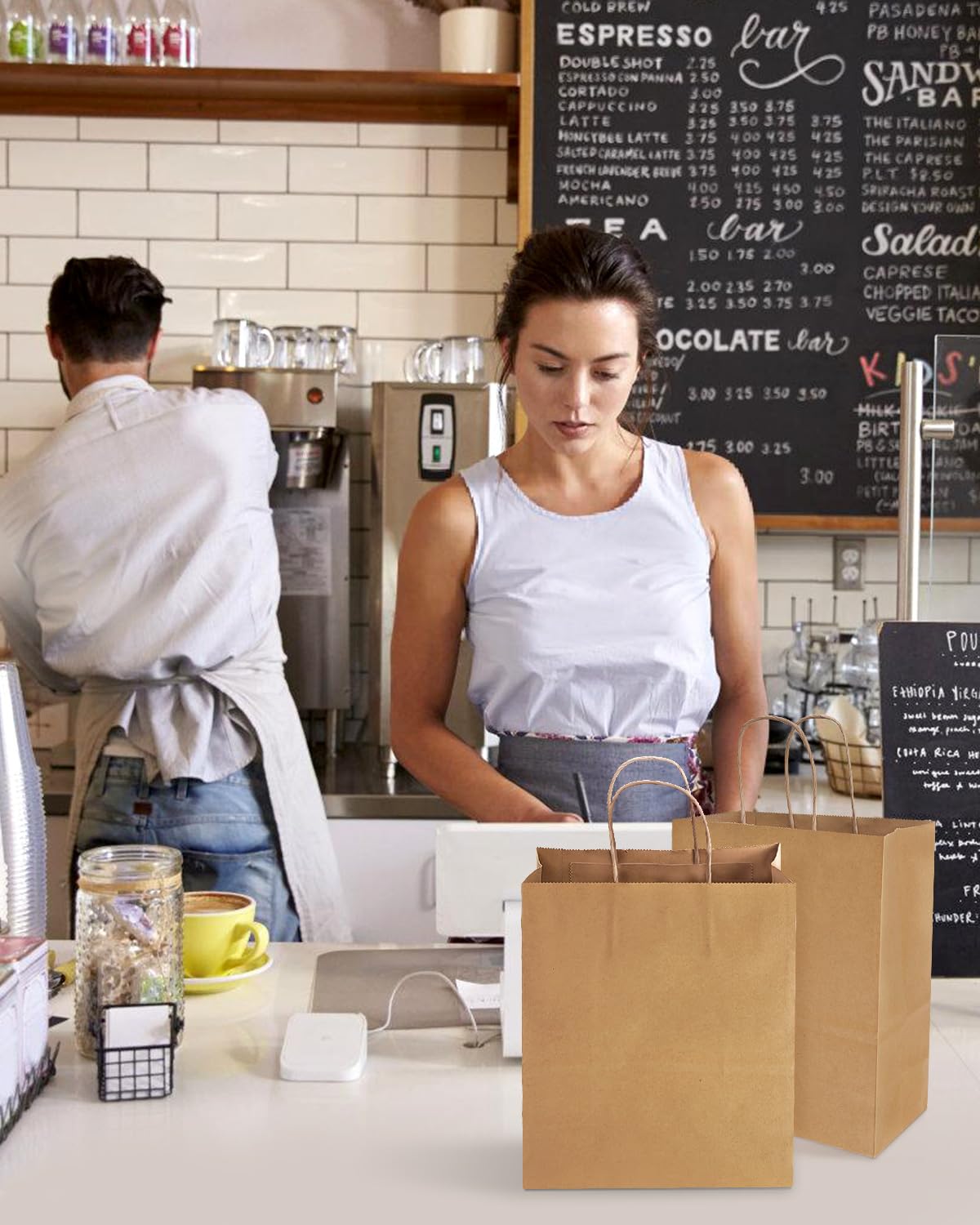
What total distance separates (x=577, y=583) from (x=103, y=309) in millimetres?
967

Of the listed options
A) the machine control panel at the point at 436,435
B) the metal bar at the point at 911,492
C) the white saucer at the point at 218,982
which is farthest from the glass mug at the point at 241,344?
the white saucer at the point at 218,982

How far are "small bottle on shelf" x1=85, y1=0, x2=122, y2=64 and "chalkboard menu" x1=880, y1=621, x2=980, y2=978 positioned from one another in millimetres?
2325

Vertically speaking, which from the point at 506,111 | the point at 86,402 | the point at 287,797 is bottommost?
the point at 287,797

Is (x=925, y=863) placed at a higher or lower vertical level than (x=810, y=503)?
lower

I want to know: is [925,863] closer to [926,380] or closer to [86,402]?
[86,402]

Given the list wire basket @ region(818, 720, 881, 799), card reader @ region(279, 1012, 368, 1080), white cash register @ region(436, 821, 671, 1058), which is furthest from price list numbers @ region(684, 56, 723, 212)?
card reader @ region(279, 1012, 368, 1080)

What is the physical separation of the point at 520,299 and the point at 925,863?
0.97 meters

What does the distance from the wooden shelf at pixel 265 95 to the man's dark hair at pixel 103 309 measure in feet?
3.11

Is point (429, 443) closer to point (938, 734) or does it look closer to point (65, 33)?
point (65, 33)

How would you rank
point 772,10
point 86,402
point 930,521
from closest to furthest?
point 930,521, point 86,402, point 772,10

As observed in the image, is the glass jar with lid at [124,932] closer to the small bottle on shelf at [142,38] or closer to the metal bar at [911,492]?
the metal bar at [911,492]

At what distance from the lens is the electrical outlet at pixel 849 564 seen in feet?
11.1

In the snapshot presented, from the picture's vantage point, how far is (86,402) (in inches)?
90.2

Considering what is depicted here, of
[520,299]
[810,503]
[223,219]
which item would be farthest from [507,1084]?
[223,219]
